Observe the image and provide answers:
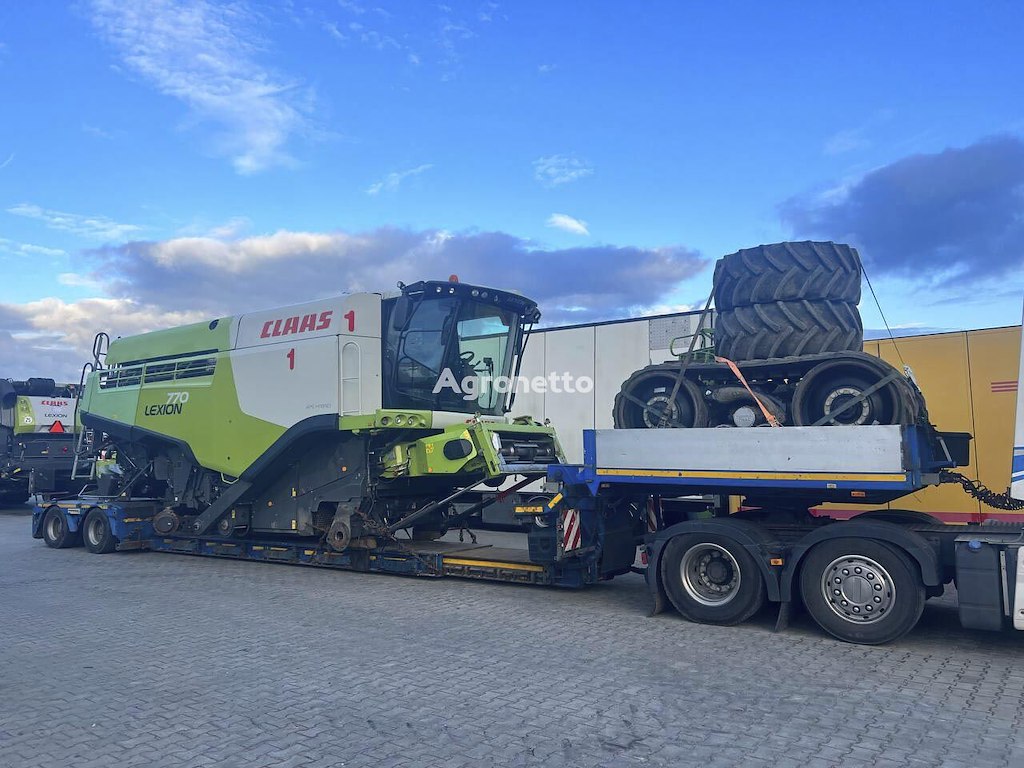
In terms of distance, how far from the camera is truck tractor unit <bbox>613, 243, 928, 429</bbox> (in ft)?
23.6

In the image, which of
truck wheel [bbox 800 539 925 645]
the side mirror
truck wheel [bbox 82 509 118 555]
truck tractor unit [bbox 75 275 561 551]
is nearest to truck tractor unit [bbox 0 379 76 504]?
truck wheel [bbox 82 509 118 555]

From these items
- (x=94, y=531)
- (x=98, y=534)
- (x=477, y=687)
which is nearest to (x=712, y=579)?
(x=477, y=687)

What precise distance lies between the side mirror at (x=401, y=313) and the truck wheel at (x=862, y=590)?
5.57 metres

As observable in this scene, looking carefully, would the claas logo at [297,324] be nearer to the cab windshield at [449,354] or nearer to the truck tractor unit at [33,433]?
the cab windshield at [449,354]

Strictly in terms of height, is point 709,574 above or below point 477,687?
above

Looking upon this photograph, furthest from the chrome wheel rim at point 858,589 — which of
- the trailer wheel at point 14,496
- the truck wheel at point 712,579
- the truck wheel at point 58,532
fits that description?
the trailer wheel at point 14,496

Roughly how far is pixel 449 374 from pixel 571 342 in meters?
4.29

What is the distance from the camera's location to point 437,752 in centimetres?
436

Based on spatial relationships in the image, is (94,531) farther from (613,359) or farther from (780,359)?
(780,359)

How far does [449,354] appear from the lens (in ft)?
34.8

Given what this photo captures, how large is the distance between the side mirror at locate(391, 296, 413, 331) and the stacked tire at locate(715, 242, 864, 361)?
13.4 feet

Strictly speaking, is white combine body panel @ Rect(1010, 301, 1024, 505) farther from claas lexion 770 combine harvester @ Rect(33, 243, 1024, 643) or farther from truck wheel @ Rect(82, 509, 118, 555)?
truck wheel @ Rect(82, 509, 118, 555)

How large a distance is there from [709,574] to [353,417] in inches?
184

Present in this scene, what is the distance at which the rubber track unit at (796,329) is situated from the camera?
24.7ft
